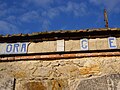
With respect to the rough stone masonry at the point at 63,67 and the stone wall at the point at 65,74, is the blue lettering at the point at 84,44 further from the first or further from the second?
the stone wall at the point at 65,74

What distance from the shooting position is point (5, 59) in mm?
5082

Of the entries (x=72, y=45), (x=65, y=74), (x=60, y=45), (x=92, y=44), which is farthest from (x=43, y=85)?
(x=92, y=44)

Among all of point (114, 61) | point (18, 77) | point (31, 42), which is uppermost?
point (31, 42)

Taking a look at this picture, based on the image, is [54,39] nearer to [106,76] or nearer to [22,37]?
[22,37]

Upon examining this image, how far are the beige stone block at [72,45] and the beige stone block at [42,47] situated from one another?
289 millimetres

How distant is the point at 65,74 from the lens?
4770mm

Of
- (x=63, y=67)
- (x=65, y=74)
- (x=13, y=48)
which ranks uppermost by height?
(x=13, y=48)

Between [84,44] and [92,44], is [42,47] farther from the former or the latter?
[92,44]

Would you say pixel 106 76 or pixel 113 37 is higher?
pixel 113 37

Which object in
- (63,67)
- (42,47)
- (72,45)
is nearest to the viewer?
(63,67)

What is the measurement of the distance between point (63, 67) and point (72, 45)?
A: 0.52 m

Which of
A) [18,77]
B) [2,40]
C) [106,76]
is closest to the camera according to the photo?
[106,76]

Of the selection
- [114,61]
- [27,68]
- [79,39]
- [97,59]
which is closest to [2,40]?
[27,68]

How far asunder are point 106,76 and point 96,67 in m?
0.28
